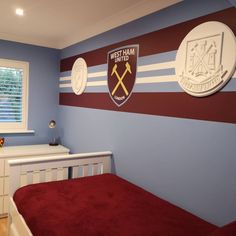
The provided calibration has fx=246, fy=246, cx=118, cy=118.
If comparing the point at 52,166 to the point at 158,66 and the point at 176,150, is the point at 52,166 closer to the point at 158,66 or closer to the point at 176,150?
the point at 176,150

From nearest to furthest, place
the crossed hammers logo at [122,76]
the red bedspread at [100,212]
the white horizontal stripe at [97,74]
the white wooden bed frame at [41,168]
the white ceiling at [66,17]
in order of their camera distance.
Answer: the red bedspread at [100,212] < the white wooden bed frame at [41,168] < the white ceiling at [66,17] < the crossed hammers logo at [122,76] < the white horizontal stripe at [97,74]

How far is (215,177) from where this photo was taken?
1579 millimetres

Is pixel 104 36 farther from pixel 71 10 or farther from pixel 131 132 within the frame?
pixel 131 132

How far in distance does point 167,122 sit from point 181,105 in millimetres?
194

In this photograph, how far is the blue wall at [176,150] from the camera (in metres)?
1.54

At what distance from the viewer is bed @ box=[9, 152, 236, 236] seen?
142 cm

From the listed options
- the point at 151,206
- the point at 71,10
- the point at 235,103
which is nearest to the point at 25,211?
the point at 151,206

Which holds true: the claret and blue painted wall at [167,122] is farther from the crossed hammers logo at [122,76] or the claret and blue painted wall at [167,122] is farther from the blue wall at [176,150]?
the crossed hammers logo at [122,76]

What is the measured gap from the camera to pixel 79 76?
3184 millimetres

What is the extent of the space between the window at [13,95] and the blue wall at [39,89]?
7cm

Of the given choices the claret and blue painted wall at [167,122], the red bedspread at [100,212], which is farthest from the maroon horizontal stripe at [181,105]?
the red bedspread at [100,212]

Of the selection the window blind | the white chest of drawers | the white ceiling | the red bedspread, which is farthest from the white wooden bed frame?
the white ceiling

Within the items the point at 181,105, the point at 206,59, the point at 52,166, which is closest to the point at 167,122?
the point at 181,105

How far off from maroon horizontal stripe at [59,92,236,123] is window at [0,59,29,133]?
1434 millimetres
